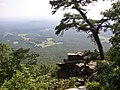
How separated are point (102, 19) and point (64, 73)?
7.40m

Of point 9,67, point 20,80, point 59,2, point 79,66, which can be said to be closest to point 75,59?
point 79,66

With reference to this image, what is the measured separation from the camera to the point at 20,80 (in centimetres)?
1339

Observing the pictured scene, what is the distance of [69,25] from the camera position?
2716 centimetres

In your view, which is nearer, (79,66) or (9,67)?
(79,66)

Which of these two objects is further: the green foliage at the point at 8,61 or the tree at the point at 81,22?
the green foliage at the point at 8,61

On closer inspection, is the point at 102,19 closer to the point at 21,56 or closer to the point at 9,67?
the point at 9,67

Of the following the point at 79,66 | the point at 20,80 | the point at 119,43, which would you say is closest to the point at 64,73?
the point at 79,66

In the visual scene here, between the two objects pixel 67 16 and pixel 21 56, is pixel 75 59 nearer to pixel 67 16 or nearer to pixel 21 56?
pixel 67 16

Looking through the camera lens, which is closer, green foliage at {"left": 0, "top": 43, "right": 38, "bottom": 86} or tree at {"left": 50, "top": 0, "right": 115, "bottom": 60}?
tree at {"left": 50, "top": 0, "right": 115, "bottom": 60}

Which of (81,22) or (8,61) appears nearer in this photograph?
(81,22)

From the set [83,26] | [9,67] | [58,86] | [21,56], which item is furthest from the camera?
[21,56]

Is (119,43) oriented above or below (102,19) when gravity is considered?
below

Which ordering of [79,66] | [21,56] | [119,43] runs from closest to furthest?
[119,43] → [79,66] → [21,56]

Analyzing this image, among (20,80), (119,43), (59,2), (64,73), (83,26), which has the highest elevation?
(59,2)
